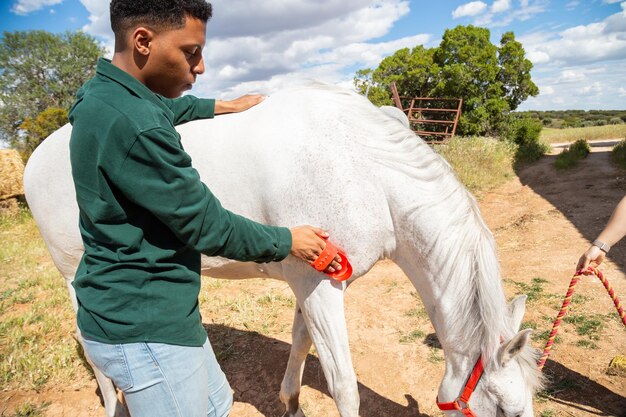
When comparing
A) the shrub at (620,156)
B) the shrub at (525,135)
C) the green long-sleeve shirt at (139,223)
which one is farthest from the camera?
the shrub at (525,135)

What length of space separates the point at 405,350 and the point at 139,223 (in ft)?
10.1

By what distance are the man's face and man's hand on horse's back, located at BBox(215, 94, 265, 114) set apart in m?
1.04

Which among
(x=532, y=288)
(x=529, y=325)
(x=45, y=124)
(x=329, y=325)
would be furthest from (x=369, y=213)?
(x=45, y=124)

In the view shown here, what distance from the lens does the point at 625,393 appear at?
280cm

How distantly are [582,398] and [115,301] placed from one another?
3.31 metres

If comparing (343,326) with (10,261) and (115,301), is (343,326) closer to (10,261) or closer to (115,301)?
(115,301)

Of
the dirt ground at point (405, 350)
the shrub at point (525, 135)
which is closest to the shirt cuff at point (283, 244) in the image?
the dirt ground at point (405, 350)

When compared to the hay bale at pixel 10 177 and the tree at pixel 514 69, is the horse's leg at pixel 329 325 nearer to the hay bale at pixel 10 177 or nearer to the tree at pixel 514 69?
the hay bale at pixel 10 177

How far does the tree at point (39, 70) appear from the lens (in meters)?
20.0

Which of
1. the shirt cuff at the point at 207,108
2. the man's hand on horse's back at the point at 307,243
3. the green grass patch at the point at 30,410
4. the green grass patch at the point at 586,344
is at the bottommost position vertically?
the green grass patch at the point at 30,410

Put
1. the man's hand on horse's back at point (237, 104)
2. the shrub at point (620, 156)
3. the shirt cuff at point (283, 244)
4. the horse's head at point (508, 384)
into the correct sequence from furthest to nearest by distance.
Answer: the shrub at point (620, 156), the man's hand on horse's back at point (237, 104), the horse's head at point (508, 384), the shirt cuff at point (283, 244)

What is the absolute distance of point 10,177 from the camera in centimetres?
940

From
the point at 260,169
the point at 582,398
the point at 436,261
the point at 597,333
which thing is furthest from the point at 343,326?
the point at 597,333

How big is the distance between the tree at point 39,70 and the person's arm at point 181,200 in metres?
24.2
